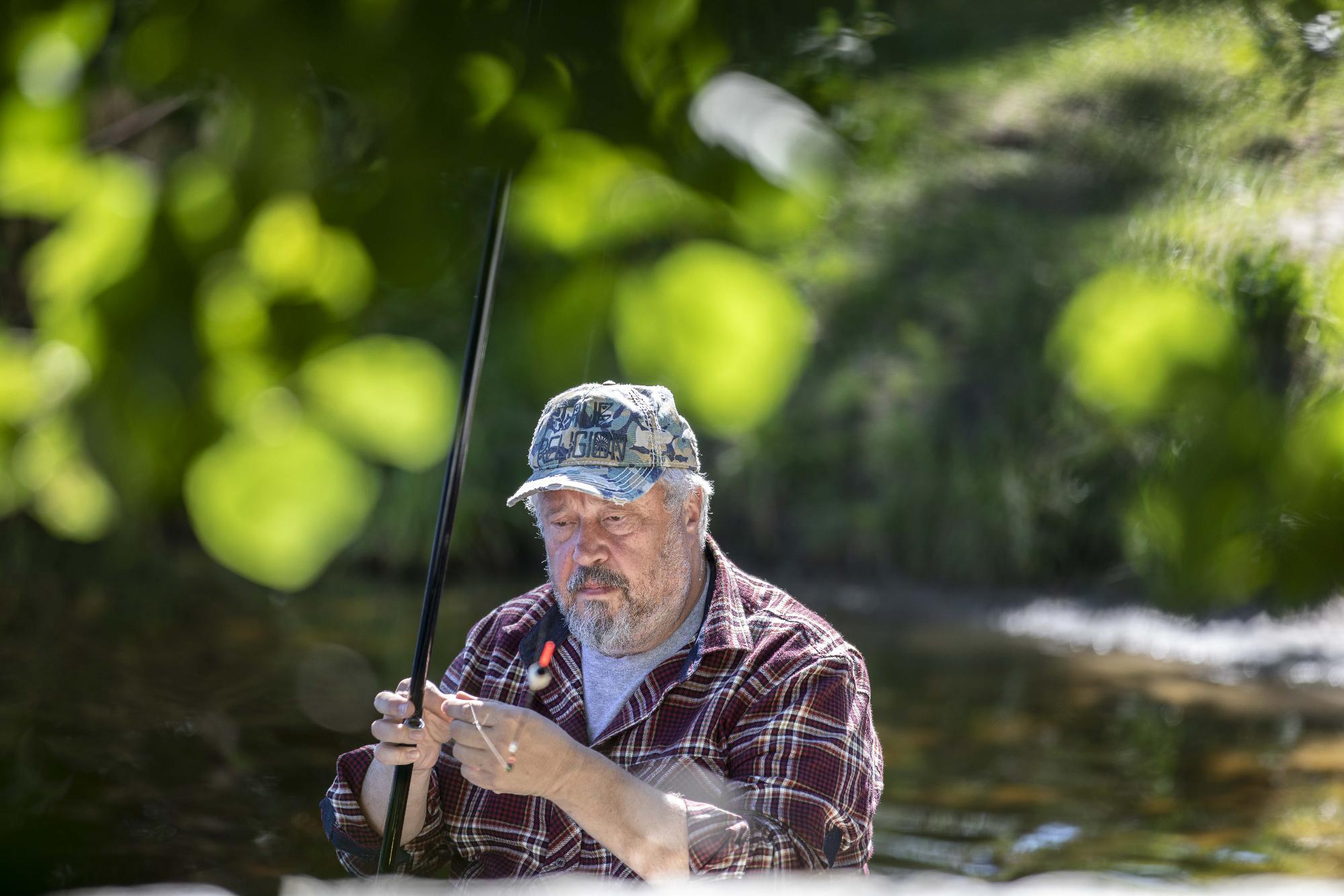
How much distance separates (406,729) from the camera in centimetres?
174

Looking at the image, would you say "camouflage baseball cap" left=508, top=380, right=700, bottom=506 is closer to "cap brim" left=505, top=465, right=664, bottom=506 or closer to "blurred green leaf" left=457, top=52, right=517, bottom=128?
"cap brim" left=505, top=465, right=664, bottom=506

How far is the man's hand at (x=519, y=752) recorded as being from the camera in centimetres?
166

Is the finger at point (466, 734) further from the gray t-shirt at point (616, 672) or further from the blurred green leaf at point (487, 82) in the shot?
the blurred green leaf at point (487, 82)

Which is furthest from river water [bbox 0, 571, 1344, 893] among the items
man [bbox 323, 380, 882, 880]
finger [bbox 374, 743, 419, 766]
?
finger [bbox 374, 743, 419, 766]

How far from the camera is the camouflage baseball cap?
193 centimetres

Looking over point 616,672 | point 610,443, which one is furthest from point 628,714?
point 610,443

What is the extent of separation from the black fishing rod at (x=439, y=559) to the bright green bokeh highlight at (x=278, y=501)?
1.78 ft

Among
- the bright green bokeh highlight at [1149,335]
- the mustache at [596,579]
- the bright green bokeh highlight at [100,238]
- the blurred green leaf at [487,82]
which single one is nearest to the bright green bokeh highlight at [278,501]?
the bright green bokeh highlight at [100,238]

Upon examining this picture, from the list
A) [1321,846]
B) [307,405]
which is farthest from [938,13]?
[1321,846]

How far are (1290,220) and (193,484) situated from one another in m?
0.66

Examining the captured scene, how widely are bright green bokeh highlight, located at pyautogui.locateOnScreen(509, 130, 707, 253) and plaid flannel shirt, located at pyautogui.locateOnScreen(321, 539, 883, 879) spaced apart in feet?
3.16

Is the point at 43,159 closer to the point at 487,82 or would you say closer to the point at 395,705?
the point at 487,82

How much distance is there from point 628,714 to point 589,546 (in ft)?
0.76

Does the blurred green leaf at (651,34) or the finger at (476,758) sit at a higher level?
the blurred green leaf at (651,34)
